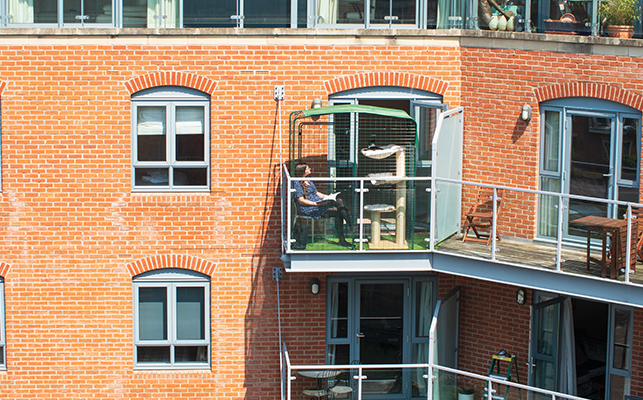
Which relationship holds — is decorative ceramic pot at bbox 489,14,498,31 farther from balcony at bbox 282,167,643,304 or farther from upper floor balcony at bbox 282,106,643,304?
balcony at bbox 282,167,643,304

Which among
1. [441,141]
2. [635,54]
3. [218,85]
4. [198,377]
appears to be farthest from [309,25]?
[198,377]

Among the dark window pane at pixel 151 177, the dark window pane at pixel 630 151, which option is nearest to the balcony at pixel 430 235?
the dark window pane at pixel 630 151

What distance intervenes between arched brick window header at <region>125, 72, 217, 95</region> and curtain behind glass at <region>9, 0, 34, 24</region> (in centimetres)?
176

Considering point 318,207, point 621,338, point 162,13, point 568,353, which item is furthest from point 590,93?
point 162,13

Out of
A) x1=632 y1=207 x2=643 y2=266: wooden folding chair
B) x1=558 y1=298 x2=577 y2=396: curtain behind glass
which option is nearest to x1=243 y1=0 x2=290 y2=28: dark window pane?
x1=632 y1=207 x2=643 y2=266: wooden folding chair

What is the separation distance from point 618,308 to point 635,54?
3.58 metres

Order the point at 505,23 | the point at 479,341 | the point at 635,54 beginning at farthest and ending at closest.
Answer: the point at 479,341, the point at 505,23, the point at 635,54

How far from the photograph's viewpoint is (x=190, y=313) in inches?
605

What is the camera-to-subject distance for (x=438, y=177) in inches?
542

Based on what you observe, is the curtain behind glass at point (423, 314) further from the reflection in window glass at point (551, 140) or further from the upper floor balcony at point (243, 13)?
the upper floor balcony at point (243, 13)

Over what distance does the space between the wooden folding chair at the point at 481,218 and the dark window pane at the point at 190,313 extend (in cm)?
421

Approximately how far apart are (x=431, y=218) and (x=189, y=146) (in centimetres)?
394

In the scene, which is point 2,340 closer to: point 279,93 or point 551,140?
point 279,93

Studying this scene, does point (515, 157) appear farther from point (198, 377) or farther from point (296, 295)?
point (198, 377)
